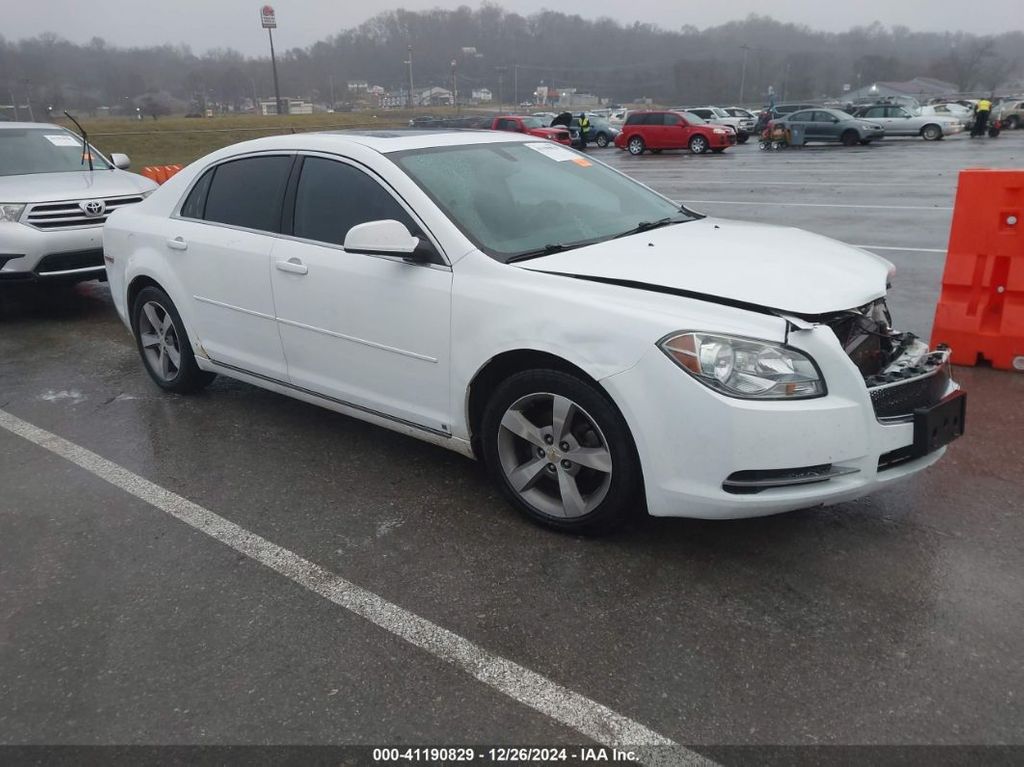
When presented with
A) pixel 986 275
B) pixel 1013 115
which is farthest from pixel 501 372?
pixel 1013 115

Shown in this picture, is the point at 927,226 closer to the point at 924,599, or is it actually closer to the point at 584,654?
the point at 924,599

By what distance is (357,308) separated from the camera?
12.7ft

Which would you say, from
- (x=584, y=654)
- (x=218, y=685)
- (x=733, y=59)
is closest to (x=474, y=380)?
(x=584, y=654)

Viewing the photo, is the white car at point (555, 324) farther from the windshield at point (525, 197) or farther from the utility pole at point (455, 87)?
the utility pole at point (455, 87)

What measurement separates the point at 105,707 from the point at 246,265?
2.44m

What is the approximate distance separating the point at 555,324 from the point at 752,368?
75cm

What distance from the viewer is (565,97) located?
110 metres

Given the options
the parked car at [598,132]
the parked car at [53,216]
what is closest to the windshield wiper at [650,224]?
the parked car at [53,216]

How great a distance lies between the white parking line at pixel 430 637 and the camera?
2.38 m

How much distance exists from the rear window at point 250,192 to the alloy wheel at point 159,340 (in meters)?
0.82

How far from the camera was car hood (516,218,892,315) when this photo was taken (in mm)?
3076

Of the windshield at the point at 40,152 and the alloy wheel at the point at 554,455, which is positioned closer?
the alloy wheel at the point at 554,455

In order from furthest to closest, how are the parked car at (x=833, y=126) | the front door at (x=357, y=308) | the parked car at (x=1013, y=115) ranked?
the parked car at (x=1013, y=115)
the parked car at (x=833, y=126)
the front door at (x=357, y=308)

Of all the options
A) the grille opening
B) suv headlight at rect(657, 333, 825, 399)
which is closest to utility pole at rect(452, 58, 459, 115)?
suv headlight at rect(657, 333, 825, 399)
